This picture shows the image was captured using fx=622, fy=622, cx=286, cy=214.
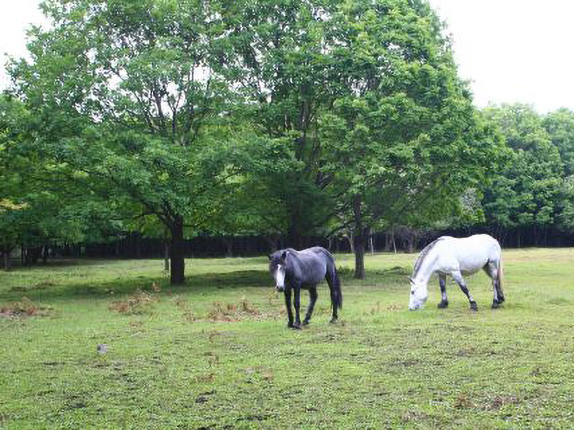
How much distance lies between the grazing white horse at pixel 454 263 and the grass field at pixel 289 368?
543 millimetres

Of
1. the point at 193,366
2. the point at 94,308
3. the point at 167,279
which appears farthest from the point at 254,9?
the point at 193,366

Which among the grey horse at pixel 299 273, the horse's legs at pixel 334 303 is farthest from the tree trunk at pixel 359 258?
the horse's legs at pixel 334 303

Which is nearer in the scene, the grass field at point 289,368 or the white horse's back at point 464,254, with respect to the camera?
the grass field at point 289,368

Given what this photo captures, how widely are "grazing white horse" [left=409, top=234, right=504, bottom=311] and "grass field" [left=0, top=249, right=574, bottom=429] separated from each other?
1.78ft

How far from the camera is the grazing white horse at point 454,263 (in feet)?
51.0

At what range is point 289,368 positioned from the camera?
908cm

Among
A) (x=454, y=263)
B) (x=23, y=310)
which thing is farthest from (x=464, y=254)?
(x=23, y=310)

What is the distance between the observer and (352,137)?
25.6 metres

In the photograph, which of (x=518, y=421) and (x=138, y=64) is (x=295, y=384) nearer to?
(x=518, y=421)

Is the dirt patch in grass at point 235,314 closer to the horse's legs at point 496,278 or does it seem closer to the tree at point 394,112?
the horse's legs at point 496,278

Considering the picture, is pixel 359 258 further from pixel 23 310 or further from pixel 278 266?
pixel 278 266

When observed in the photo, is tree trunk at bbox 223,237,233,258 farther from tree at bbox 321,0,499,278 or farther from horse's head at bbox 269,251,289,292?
horse's head at bbox 269,251,289,292

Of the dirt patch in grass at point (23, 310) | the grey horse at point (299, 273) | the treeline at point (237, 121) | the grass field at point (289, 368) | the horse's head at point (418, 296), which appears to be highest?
the treeline at point (237, 121)

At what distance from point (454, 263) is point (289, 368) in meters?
7.89
